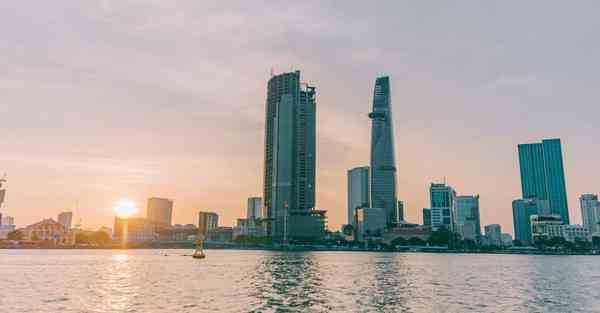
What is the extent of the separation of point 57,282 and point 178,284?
2431 cm

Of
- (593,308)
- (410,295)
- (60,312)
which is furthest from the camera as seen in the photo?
(410,295)

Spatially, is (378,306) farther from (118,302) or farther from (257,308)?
(118,302)

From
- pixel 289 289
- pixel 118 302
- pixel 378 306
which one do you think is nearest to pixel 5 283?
pixel 118 302

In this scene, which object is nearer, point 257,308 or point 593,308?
point 257,308

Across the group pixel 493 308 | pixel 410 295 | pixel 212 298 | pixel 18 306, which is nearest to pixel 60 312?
pixel 18 306

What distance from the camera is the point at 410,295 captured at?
7656cm

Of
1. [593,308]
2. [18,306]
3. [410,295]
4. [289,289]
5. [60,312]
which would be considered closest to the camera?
[60,312]

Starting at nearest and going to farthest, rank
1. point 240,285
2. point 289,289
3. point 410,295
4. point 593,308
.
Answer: point 593,308 → point 410,295 → point 289,289 → point 240,285

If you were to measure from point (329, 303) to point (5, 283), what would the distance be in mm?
64966

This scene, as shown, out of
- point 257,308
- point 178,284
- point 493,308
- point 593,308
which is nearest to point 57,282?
point 178,284

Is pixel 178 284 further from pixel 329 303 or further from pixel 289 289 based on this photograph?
pixel 329 303

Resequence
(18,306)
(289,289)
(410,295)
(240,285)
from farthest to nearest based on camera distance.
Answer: (240,285) → (289,289) → (410,295) → (18,306)

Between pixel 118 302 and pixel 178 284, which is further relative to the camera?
pixel 178 284

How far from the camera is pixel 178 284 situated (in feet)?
296
